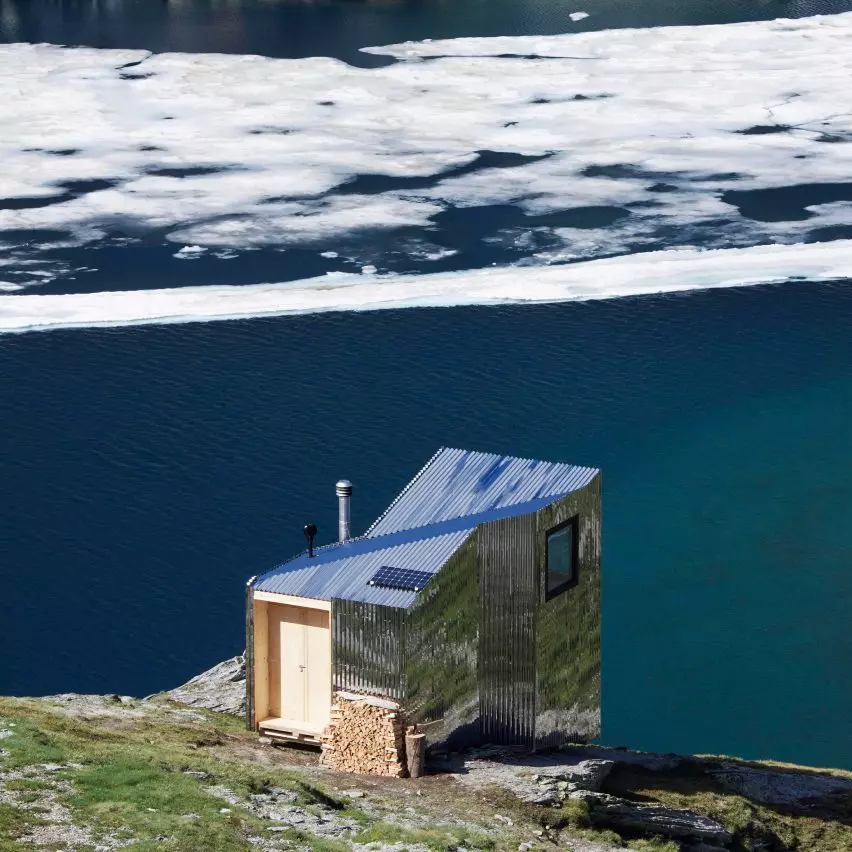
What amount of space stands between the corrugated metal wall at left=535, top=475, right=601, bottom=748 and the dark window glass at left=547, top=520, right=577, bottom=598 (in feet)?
0.50

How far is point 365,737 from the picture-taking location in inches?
1152

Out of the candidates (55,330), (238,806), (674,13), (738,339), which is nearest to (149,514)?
(55,330)

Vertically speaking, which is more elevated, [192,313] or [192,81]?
[192,81]

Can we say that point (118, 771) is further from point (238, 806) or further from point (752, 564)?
point (752, 564)

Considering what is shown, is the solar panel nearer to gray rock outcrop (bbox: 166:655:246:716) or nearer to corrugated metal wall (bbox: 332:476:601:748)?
corrugated metal wall (bbox: 332:476:601:748)

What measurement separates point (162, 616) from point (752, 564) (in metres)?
17.9

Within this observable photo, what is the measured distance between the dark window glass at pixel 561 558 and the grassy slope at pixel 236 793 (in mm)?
3467

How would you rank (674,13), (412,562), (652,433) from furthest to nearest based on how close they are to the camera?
(674,13) → (652,433) → (412,562)

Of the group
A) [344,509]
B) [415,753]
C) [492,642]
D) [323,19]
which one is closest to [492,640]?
[492,642]

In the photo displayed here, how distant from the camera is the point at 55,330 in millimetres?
68312

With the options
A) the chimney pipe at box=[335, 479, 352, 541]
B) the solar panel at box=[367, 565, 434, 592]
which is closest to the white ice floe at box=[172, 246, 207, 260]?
the chimney pipe at box=[335, 479, 352, 541]

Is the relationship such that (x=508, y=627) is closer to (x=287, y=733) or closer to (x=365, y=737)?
(x=365, y=737)

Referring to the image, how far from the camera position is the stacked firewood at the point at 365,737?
29.0m

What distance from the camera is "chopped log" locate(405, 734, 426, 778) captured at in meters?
28.7
